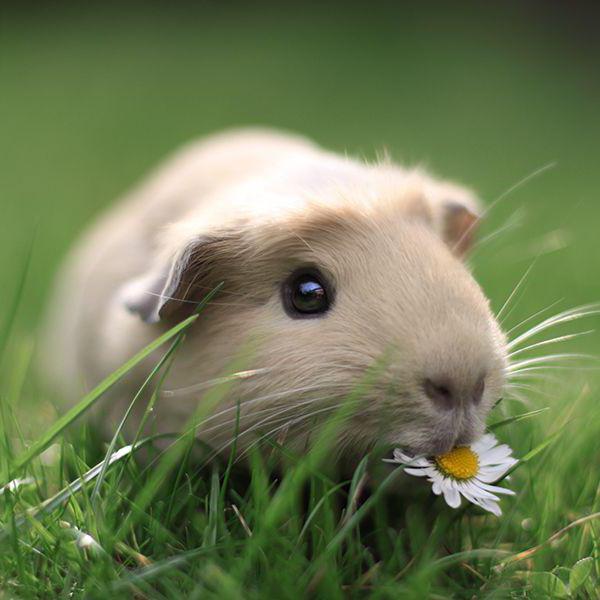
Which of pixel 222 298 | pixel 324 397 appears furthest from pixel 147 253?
pixel 324 397

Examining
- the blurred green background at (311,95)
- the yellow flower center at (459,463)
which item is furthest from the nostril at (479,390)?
the blurred green background at (311,95)

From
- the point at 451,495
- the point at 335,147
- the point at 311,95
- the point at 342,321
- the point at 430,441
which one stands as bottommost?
the point at 451,495

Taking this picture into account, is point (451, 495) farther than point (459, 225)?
No

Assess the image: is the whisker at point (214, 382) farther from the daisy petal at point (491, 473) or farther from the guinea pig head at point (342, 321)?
the daisy petal at point (491, 473)

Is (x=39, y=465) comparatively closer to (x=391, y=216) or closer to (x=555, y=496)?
(x=391, y=216)

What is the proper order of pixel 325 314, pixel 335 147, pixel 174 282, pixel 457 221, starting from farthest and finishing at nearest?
1. pixel 335 147
2. pixel 457 221
3. pixel 174 282
4. pixel 325 314

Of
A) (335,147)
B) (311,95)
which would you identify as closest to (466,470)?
(335,147)

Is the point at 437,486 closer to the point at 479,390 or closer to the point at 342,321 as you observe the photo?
the point at 479,390
